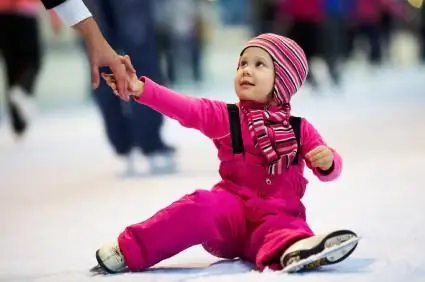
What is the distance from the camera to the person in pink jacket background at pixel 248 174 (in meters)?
1.99

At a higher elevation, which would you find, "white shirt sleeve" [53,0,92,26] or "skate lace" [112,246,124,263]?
"white shirt sleeve" [53,0,92,26]

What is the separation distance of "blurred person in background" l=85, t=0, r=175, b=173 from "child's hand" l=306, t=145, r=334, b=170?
1.54 m

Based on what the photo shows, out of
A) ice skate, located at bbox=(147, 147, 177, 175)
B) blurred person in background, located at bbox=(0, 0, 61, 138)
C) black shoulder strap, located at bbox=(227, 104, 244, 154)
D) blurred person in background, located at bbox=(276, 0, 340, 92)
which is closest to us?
black shoulder strap, located at bbox=(227, 104, 244, 154)

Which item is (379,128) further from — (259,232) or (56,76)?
(56,76)

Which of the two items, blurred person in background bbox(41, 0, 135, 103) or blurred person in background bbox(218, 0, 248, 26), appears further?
blurred person in background bbox(218, 0, 248, 26)

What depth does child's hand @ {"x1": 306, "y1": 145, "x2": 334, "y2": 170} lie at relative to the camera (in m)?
2.01

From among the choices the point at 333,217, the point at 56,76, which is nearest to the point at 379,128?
the point at 333,217

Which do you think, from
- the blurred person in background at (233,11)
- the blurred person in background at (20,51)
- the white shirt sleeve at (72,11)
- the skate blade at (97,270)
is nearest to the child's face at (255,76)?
the white shirt sleeve at (72,11)

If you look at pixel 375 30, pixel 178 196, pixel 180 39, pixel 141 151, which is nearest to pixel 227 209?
pixel 178 196

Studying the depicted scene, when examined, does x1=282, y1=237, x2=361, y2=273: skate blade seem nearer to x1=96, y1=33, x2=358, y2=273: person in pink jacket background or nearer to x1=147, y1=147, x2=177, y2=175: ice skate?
x1=96, y1=33, x2=358, y2=273: person in pink jacket background

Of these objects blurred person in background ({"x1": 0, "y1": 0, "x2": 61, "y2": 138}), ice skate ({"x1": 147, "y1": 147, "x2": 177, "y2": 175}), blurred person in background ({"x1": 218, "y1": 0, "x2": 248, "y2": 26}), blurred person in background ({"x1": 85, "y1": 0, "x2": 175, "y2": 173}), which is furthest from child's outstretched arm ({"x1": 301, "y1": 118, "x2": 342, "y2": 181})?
blurred person in background ({"x1": 218, "y1": 0, "x2": 248, "y2": 26})

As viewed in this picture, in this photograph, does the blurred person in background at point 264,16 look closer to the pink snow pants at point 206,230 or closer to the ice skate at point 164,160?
the ice skate at point 164,160

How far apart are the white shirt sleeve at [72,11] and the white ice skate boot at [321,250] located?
625mm

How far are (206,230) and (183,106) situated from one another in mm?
257
